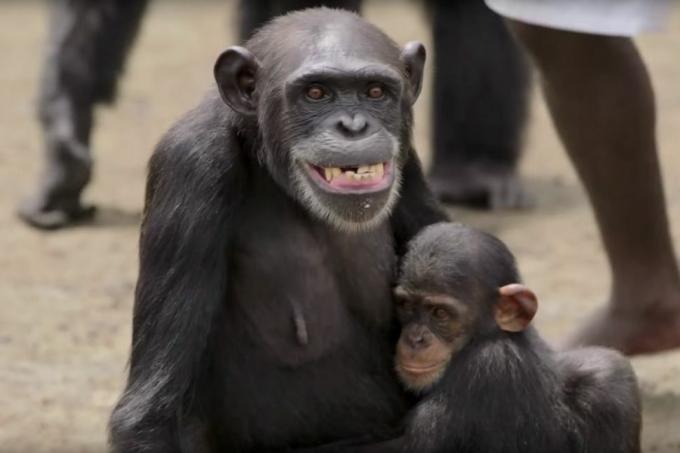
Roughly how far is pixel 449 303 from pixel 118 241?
3.06 metres

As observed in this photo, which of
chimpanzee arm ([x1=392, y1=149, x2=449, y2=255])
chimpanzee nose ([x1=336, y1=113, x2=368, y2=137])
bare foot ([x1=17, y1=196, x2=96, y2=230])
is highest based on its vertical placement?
chimpanzee nose ([x1=336, y1=113, x2=368, y2=137])

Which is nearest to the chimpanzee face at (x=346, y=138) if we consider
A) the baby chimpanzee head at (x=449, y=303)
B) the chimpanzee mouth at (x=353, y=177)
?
the chimpanzee mouth at (x=353, y=177)

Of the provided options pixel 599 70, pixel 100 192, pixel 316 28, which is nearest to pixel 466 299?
pixel 316 28

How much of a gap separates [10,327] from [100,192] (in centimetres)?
211

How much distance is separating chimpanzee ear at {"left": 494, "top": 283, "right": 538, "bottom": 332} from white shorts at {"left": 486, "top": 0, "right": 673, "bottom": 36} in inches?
34.1

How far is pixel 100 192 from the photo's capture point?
773 centimetres

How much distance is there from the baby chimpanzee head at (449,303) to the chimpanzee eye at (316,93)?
526 mm

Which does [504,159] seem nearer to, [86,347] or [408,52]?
[86,347]

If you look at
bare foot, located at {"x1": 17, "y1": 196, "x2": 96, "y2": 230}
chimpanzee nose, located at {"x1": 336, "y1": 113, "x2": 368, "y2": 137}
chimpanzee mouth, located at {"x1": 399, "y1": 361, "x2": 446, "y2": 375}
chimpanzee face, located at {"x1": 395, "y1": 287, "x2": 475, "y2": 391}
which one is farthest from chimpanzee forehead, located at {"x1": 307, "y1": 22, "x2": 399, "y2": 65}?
bare foot, located at {"x1": 17, "y1": 196, "x2": 96, "y2": 230}

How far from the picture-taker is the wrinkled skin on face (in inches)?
149

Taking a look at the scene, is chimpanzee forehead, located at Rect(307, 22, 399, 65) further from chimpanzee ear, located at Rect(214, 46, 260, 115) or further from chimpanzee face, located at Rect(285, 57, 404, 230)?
chimpanzee ear, located at Rect(214, 46, 260, 115)

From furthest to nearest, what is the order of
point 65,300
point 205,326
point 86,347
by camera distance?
point 65,300 < point 86,347 < point 205,326

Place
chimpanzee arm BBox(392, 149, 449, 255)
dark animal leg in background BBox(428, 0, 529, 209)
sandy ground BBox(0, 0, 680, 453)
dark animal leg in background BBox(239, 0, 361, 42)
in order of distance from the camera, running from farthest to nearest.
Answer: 1. dark animal leg in background BBox(428, 0, 529, 209)
2. dark animal leg in background BBox(239, 0, 361, 42)
3. sandy ground BBox(0, 0, 680, 453)
4. chimpanzee arm BBox(392, 149, 449, 255)

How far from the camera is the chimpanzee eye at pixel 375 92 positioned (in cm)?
384
